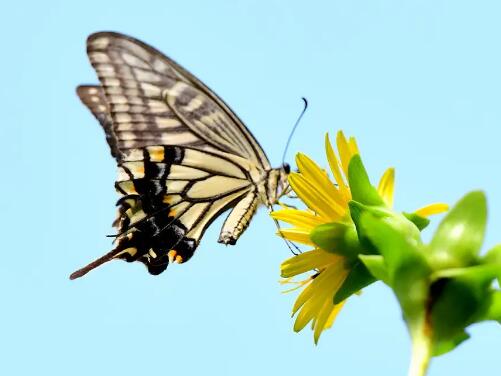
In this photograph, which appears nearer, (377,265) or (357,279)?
(377,265)

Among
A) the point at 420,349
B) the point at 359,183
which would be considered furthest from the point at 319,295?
the point at 420,349

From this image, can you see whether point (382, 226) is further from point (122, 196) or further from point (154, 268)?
point (122, 196)

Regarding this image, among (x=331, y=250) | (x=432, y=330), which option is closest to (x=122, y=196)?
(x=331, y=250)

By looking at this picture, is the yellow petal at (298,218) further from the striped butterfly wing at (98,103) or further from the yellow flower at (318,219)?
the striped butterfly wing at (98,103)

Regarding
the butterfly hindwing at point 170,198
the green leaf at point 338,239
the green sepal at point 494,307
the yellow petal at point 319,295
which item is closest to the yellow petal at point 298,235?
the yellow petal at point 319,295

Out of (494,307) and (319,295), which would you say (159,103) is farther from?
(494,307)
